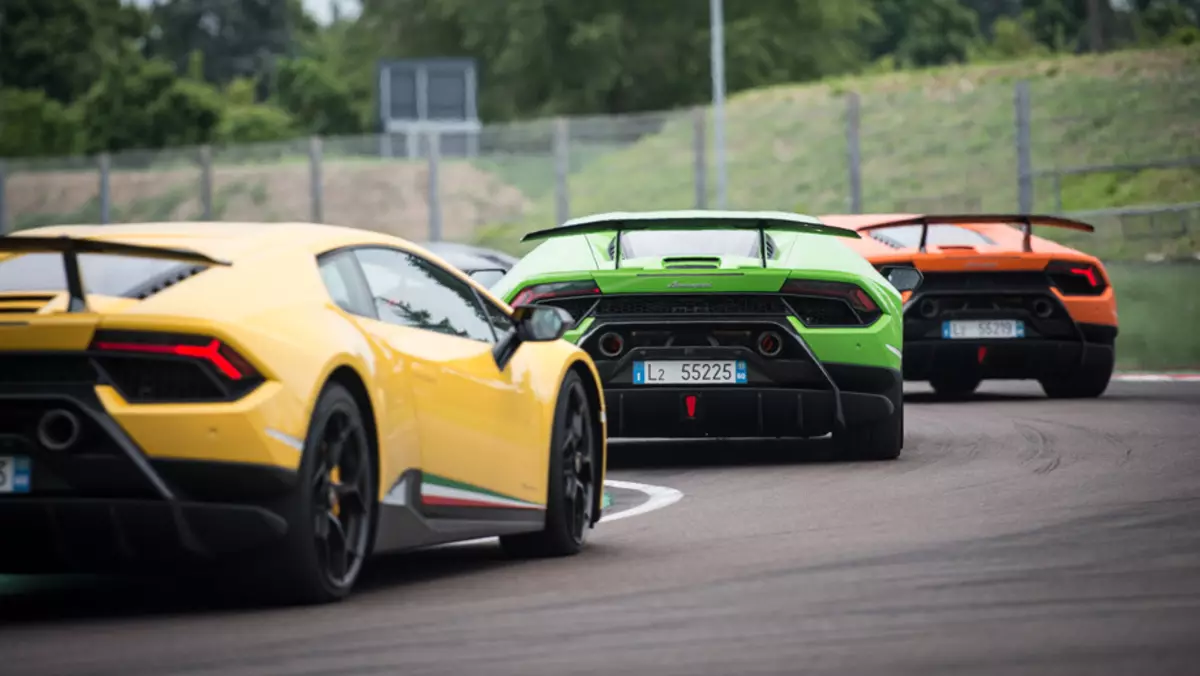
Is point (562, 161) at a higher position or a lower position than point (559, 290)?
lower

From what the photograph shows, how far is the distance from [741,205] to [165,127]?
142ft

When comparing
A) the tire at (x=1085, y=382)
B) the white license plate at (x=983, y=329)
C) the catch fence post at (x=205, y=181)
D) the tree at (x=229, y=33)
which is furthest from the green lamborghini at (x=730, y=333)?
the tree at (x=229, y=33)

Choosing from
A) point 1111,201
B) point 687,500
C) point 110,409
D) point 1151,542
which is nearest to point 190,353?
point 110,409

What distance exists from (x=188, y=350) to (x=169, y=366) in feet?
0.26

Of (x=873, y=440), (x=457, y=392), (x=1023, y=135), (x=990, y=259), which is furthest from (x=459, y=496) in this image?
(x=1023, y=135)

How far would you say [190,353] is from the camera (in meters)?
7.28

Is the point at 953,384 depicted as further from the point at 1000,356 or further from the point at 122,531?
the point at 122,531

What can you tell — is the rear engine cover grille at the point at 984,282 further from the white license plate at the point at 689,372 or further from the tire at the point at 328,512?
the tire at the point at 328,512

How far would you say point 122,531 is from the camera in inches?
285

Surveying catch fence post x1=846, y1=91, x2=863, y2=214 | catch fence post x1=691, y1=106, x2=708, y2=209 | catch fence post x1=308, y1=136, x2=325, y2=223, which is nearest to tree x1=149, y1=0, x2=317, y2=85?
catch fence post x1=308, y1=136, x2=325, y2=223

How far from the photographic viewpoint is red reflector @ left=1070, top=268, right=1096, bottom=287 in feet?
58.1

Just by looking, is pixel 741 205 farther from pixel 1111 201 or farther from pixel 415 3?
pixel 415 3

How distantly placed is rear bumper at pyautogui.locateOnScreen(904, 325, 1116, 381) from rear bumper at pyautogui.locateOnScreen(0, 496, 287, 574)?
10827mm

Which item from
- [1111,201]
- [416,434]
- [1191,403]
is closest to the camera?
[416,434]
